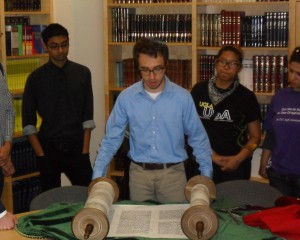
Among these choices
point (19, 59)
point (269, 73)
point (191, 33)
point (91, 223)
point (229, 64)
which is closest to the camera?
point (91, 223)

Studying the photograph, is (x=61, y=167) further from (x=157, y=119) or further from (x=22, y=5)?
(x=22, y=5)

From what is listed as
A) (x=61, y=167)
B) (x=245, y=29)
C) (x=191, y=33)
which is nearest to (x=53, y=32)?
(x=61, y=167)

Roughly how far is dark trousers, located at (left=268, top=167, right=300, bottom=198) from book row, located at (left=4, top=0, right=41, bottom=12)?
273 centimetres

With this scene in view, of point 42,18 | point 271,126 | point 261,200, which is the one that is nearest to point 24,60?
point 42,18

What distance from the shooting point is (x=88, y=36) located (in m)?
5.46

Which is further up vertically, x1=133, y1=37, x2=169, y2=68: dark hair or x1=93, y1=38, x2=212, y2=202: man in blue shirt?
x1=133, y1=37, x2=169, y2=68: dark hair

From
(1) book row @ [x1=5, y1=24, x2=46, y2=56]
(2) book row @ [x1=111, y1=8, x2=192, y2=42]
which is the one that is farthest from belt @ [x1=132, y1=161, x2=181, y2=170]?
(1) book row @ [x1=5, y1=24, x2=46, y2=56]

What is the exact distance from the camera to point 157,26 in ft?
17.3

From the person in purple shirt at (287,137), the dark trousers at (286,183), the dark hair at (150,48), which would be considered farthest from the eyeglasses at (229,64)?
the dark hair at (150,48)

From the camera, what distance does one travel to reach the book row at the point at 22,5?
4994 millimetres

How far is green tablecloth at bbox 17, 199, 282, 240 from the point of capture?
231cm

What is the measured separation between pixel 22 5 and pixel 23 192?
64.8 inches

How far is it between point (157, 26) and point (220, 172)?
188 cm

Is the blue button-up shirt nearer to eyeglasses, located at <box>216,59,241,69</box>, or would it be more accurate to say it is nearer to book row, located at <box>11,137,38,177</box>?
eyeglasses, located at <box>216,59,241,69</box>
